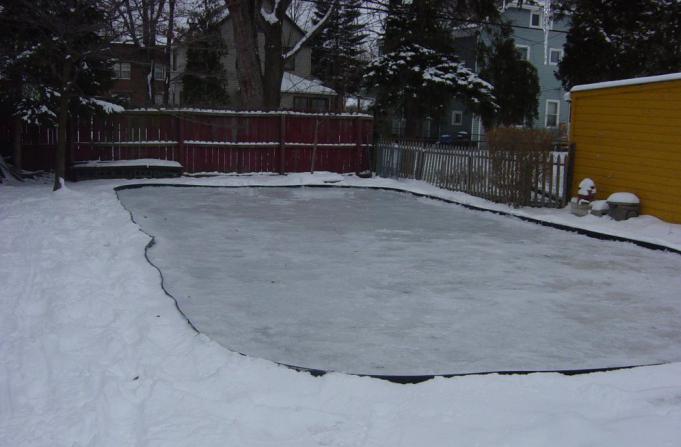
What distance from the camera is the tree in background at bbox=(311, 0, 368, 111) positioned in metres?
35.8

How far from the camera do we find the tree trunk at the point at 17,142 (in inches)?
562

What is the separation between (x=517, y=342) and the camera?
457 centimetres

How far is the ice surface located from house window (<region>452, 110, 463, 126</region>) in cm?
2616

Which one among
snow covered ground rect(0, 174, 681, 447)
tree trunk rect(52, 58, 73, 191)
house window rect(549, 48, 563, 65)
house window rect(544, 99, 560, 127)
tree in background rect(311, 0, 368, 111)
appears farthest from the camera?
house window rect(549, 48, 563, 65)

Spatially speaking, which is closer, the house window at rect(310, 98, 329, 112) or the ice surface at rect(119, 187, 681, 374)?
the ice surface at rect(119, 187, 681, 374)

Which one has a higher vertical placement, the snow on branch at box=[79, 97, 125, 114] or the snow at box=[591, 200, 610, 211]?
the snow on branch at box=[79, 97, 125, 114]

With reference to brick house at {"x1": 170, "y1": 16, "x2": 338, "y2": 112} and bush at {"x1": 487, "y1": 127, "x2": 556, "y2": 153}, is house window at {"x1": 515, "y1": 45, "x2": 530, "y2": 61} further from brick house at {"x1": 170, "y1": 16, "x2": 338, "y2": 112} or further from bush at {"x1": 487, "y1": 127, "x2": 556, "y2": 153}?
bush at {"x1": 487, "y1": 127, "x2": 556, "y2": 153}

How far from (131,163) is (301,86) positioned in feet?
68.2

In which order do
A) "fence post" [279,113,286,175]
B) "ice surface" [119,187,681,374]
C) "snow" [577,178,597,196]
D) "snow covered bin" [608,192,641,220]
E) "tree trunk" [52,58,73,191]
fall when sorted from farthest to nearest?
"fence post" [279,113,286,175]
"tree trunk" [52,58,73,191]
"snow" [577,178,597,196]
"snow covered bin" [608,192,641,220]
"ice surface" [119,187,681,374]

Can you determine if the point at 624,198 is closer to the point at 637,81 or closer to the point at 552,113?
the point at 637,81

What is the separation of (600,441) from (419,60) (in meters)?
21.9

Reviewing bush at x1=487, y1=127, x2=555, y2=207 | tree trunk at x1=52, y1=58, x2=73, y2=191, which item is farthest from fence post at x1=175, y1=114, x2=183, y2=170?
bush at x1=487, y1=127, x2=555, y2=207

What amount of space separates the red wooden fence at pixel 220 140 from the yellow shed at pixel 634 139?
7.16 meters

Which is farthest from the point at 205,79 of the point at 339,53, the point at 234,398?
the point at 234,398
